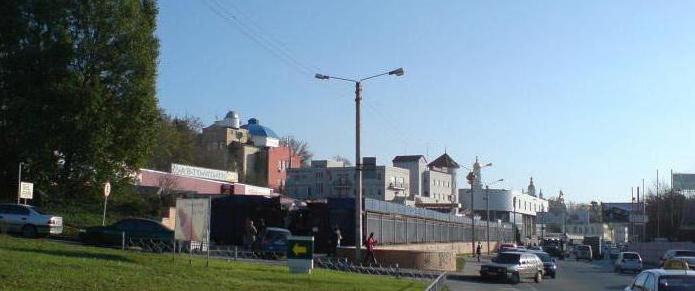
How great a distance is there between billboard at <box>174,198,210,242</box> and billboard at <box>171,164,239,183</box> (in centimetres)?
4149

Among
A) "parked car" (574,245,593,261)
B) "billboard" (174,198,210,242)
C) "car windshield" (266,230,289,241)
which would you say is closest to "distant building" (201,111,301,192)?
"parked car" (574,245,593,261)

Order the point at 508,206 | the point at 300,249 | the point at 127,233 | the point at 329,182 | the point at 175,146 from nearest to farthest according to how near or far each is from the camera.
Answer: the point at 300,249, the point at 127,233, the point at 175,146, the point at 329,182, the point at 508,206

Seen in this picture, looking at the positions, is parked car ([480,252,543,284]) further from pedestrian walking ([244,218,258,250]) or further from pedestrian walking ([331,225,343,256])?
pedestrian walking ([244,218,258,250])

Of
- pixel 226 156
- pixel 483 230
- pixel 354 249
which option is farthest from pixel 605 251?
pixel 354 249

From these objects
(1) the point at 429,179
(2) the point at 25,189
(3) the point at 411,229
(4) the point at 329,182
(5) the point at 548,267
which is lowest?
(5) the point at 548,267

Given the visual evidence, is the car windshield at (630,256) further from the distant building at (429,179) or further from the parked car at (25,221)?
the distant building at (429,179)

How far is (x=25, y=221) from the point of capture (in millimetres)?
36375

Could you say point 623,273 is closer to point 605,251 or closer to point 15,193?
point 15,193

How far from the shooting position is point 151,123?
49750 mm

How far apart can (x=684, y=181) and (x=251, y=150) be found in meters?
66.3

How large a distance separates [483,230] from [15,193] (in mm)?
74183

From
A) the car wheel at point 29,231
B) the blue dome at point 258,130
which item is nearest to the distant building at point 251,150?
the blue dome at point 258,130

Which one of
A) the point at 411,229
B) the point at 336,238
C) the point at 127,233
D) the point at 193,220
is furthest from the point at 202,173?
the point at 193,220

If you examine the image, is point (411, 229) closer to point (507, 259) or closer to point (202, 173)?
point (202, 173)
